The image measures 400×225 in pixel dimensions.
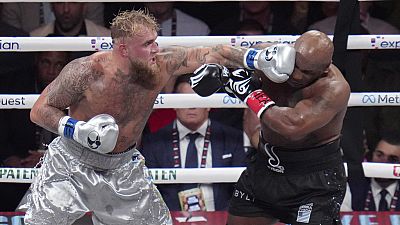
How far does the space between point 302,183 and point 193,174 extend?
0.82 meters

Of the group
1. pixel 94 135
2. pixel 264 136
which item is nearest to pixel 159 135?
pixel 264 136

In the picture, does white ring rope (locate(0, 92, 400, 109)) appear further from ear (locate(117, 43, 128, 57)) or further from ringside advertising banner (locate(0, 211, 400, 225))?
ear (locate(117, 43, 128, 57))

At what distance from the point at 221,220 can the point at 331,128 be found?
92 cm

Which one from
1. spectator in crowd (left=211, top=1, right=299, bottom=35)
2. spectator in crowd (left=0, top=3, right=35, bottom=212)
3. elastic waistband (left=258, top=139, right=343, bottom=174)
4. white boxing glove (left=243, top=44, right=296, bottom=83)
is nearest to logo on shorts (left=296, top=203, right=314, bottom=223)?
elastic waistband (left=258, top=139, right=343, bottom=174)

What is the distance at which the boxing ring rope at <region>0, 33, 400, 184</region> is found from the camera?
434cm

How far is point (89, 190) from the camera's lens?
3652 mm

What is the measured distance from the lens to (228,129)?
15.2 feet

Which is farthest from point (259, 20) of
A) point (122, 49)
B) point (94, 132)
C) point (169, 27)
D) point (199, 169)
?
point (94, 132)

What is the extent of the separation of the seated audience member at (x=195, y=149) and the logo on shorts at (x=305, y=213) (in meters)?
0.89

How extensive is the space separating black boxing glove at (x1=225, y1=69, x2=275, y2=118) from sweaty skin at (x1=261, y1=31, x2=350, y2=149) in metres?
0.04

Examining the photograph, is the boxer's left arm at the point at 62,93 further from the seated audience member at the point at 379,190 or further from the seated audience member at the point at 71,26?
the seated audience member at the point at 379,190

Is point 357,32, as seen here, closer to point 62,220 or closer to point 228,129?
point 228,129

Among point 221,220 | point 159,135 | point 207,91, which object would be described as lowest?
point 221,220

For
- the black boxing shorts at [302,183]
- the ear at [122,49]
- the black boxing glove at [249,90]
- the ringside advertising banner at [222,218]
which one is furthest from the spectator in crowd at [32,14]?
the black boxing shorts at [302,183]
